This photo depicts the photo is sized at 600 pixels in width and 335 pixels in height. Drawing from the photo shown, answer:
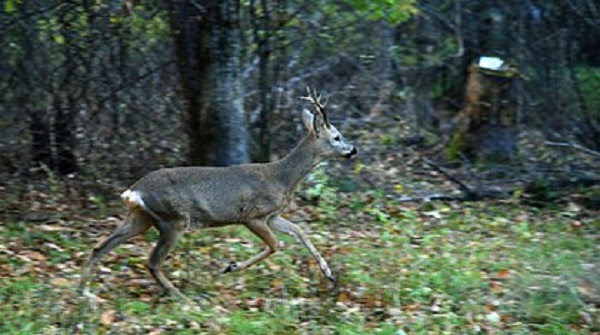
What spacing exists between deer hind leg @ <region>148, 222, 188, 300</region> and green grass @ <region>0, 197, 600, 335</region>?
123mm

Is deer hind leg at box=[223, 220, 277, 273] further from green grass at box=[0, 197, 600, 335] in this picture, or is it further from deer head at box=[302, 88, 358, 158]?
deer head at box=[302, 88, 358, 158]

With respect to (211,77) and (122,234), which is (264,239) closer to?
(122,234)

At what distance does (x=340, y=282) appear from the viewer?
834 cm

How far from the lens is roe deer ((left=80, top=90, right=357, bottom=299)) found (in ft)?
26.5

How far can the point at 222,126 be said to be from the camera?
34.3 feet

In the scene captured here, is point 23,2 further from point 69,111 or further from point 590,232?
point 590,232

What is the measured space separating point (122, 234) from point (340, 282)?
5.96ft

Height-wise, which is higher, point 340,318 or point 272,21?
point 272,21

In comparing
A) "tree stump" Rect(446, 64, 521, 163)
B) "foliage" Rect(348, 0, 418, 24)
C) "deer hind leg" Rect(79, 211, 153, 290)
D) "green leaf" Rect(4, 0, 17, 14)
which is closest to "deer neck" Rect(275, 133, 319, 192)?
"deer hind leg" Rect(79, 211, 153, 290)

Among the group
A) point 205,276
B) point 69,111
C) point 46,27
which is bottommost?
point 205,276

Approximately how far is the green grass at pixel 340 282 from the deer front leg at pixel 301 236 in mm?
107

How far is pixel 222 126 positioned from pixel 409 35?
24.3 ft

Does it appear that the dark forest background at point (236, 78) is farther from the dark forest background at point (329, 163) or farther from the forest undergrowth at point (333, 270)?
the forest undergrowth at point (333, 270)

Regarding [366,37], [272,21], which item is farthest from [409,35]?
[272,21]
